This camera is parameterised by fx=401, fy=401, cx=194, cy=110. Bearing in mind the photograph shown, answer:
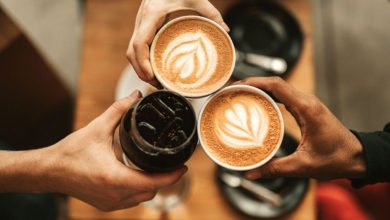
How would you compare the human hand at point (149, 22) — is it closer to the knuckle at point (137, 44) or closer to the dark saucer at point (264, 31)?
the knuckle at point (137, 44)

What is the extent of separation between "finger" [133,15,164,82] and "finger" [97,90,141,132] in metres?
0.06

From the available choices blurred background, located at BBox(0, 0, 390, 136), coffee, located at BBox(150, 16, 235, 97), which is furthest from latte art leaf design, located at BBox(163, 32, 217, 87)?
blurred background, located at BBox(0, 0, 390, 136)

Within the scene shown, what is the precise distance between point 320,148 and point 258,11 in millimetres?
485

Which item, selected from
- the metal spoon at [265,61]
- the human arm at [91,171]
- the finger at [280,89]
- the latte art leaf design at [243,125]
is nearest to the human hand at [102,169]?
the human arm at [91,171]

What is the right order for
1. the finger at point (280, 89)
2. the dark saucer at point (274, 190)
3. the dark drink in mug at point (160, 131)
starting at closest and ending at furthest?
the dark drink in mug at point (160, 131) < the finger at point (280, 89) < the dark saucer at point (274, 190)

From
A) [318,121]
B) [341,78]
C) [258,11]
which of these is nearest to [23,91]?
[258,11]

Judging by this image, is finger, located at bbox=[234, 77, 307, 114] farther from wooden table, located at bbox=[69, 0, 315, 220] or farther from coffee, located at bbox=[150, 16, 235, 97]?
wooden table, located at bbox=[69, 0, 315, 220]

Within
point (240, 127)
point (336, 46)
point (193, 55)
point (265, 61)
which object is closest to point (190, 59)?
point (193, 55)

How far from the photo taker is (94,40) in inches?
42.8

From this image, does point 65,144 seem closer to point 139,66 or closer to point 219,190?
point 139,66

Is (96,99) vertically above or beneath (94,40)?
beneath

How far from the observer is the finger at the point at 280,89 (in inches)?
29.0

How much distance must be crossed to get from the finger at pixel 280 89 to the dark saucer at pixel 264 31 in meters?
0.31

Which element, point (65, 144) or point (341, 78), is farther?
point (341, 78)
